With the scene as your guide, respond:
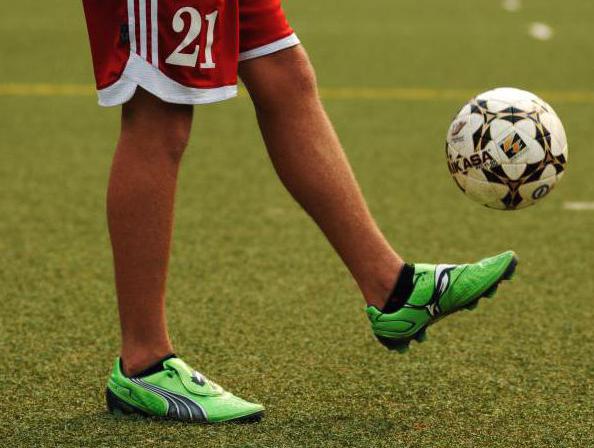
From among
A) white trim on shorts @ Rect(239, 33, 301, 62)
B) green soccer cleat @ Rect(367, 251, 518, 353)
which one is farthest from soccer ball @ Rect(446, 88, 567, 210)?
white trim on shorts @ Rect(239, 33, 301, 62)

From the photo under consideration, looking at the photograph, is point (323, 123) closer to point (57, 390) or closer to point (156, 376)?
point (156, 376)

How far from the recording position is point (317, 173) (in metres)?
2.53

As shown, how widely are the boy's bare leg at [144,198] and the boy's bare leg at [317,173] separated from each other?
0.74 feet

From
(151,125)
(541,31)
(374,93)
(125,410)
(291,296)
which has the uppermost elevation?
(151,125)

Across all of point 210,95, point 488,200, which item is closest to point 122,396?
point 210,95

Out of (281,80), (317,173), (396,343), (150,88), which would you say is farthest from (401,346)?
(150,88)

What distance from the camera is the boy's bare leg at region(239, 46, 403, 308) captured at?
8.27 ft

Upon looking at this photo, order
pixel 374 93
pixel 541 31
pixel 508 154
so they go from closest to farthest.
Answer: pixel 508 154 → pixel 374 93 → pixel 541 31

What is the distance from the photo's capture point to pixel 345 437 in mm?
2359

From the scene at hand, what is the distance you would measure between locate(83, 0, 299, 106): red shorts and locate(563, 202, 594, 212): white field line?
2599 millimetres

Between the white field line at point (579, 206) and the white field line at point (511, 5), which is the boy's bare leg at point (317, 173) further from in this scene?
the white field line at point (511, 5)

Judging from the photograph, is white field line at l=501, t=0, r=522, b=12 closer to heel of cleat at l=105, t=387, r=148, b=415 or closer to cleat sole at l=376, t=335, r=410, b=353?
cleat sole at l=376, t=335, r=410, b=353

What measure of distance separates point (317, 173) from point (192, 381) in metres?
0.53

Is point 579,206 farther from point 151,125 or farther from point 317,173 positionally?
point 151,125
